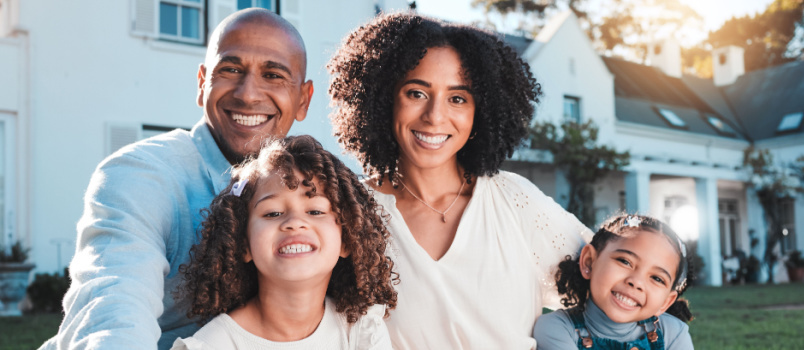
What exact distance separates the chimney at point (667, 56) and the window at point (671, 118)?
372cm

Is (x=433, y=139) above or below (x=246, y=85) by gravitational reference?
below

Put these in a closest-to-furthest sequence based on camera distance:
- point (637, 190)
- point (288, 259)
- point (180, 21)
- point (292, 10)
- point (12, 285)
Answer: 1. point (288, 259)
2. point (12, 285)
3. point (180, 21)
4. point (292, 10)
5. point (637, 190)

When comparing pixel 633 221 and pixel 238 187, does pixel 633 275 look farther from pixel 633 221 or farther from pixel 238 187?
pixel 238 187

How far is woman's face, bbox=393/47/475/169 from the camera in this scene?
2758 millimetres

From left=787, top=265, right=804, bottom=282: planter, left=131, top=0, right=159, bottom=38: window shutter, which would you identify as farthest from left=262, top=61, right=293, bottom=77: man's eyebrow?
left=787, top=265, right=804, bottom=282: planter

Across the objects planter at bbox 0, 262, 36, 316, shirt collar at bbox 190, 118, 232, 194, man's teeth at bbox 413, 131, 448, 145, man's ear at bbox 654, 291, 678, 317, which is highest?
man's teeth at bbox 413, 131, 448, 145

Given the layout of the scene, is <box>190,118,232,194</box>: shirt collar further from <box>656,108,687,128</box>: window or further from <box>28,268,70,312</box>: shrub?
<box>656,108,687,128</box>: window

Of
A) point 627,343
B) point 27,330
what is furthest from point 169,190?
point 27,330

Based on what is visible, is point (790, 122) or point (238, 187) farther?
point (790, 122)

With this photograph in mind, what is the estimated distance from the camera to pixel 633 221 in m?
3.05

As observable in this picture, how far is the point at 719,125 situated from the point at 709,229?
5.23 meters

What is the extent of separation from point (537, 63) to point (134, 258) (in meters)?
15.2

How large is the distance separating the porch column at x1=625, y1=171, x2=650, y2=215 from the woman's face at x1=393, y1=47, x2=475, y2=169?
47.0ft

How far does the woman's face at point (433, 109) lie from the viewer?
2758 mm
